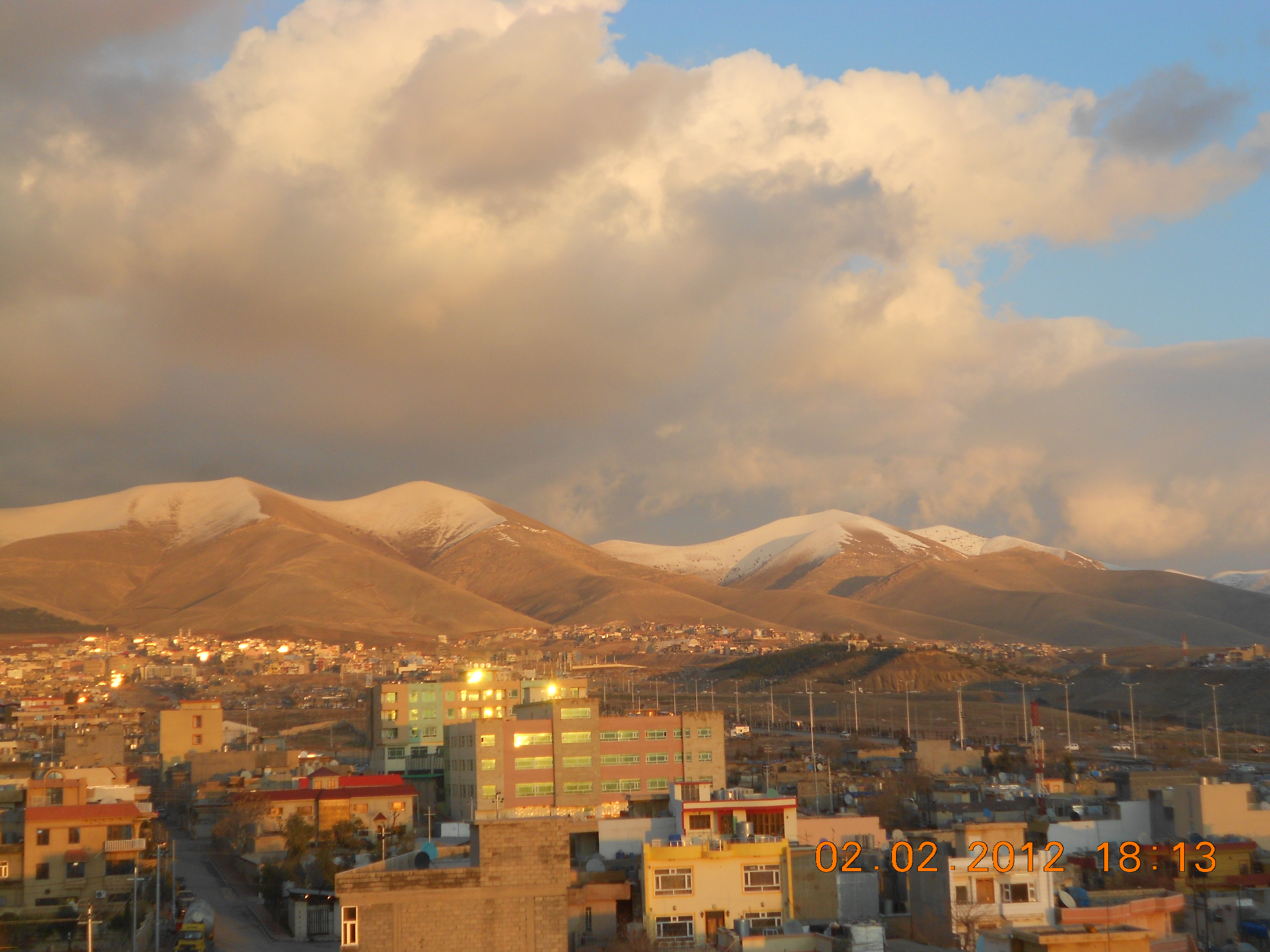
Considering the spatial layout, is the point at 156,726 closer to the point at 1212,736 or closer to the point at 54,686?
the point at 54,686

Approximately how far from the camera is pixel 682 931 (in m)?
30.0

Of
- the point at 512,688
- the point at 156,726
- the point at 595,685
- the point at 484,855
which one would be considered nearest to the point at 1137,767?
the point at 512,688

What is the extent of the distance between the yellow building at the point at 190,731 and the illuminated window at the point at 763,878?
197 ft

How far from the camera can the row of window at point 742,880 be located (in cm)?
3055

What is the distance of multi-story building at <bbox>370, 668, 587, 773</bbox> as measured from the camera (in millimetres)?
81875

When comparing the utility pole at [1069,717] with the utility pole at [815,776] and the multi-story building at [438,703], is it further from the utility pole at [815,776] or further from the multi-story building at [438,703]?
the multi-story building at [438,703]

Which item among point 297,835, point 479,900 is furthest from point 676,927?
point 297,835

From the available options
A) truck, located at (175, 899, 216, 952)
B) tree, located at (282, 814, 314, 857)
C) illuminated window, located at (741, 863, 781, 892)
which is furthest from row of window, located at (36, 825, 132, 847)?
illuminated window, located at (741, 863, 781, 892)

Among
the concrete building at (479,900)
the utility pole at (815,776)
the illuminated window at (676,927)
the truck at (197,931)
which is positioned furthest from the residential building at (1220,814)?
the truck at (197,931)

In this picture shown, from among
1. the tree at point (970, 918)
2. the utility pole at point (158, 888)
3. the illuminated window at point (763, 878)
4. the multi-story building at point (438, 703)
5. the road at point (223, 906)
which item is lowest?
the road at point (223, 906)

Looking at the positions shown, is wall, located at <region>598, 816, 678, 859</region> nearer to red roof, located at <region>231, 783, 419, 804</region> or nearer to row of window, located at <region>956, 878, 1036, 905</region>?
row of window, located at <region>956, 878, 1036, 905</region>

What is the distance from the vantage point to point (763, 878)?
102 feet

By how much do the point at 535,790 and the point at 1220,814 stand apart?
30.5 meters

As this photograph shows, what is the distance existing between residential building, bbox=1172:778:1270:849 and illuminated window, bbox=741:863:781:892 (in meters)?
13.8
